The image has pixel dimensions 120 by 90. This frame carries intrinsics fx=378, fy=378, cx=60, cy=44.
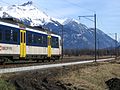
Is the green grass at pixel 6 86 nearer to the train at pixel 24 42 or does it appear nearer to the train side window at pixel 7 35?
the train at pixel 24 42

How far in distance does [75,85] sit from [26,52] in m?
13.5

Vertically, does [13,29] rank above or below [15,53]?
above

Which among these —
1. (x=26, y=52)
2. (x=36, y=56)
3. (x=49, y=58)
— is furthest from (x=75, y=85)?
(x=49, y=58)

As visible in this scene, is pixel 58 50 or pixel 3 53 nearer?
pixel 3 53

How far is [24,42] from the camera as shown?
37.1m

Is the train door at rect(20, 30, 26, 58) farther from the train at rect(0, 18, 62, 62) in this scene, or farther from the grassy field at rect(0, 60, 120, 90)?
the grassy field at rect(0, 60, 120, 90)

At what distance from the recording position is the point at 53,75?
1054 inches

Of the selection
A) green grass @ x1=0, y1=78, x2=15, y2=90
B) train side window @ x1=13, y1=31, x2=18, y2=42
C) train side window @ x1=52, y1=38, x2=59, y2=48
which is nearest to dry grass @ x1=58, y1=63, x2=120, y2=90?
train side window @ x1=13, y1=31, x2=18, y2=42

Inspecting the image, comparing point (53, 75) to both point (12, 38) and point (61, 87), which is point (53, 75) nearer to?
point (61, 87)

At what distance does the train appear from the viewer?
32688 mm

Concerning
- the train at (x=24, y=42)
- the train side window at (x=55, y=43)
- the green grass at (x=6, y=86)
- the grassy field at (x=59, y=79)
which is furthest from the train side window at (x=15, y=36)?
the green grass at (x=6, y=86)

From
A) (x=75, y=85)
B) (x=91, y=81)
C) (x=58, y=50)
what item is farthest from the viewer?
(x=58, y=50)

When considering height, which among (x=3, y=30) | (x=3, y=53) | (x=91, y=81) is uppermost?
(x=3, y=30)

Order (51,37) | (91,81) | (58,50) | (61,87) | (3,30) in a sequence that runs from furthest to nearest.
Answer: (58,50), (51,37), (3,30), (91,81), (61,87)
